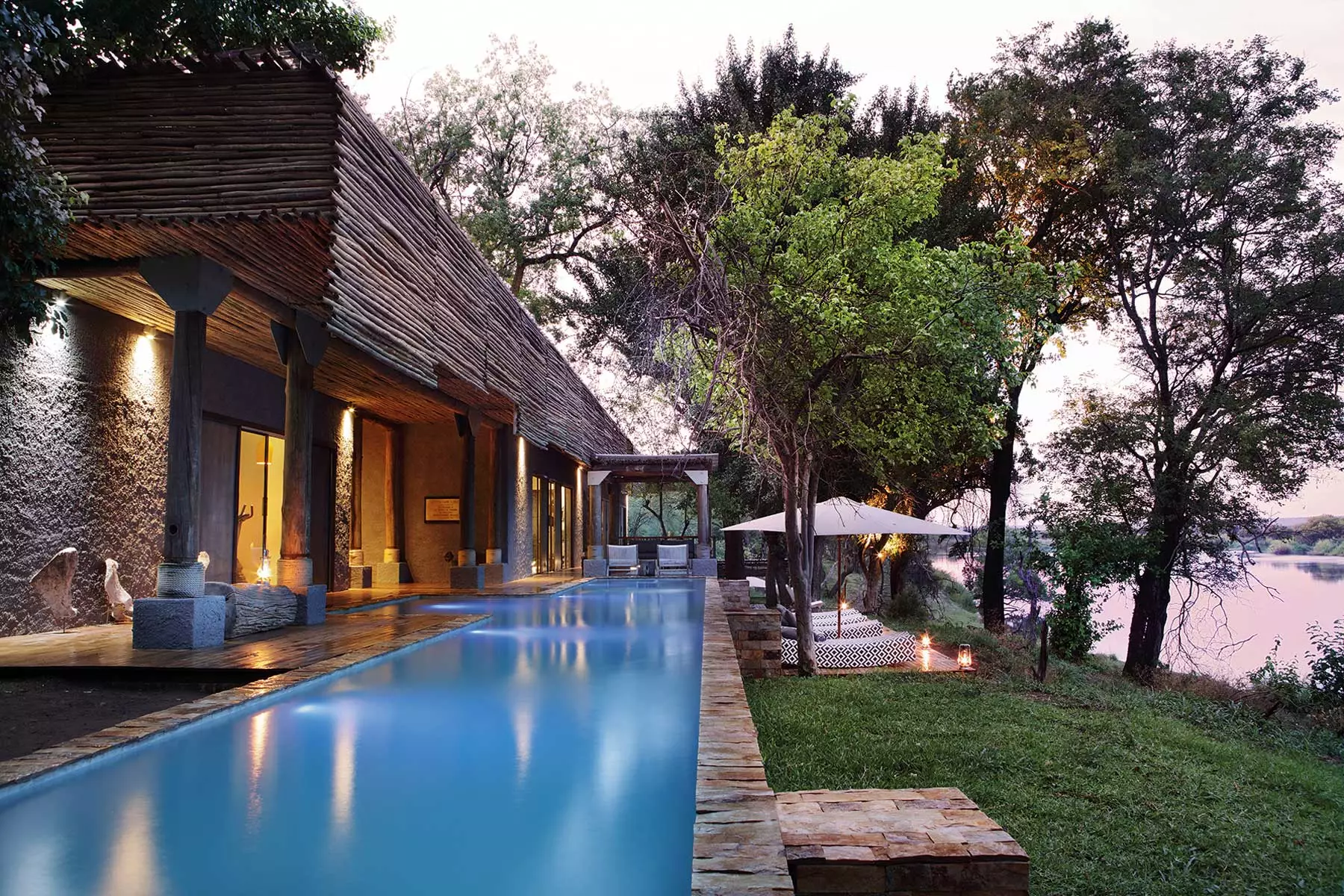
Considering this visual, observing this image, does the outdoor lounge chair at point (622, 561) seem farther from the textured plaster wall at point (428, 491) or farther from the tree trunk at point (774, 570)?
the textured plaster wall at point (428, 491)

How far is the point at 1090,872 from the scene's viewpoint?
13.5 feet

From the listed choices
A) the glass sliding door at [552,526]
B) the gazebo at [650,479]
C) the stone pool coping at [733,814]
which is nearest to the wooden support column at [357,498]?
the glass sliding door at [552,526]

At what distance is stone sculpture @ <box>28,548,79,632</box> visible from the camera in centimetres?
795

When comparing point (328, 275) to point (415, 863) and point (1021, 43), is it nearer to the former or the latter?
point (415, 863)

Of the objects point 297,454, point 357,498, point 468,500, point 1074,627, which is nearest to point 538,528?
point 468,500

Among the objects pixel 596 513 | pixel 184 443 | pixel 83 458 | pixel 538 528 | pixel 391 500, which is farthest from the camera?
pixel 596 513

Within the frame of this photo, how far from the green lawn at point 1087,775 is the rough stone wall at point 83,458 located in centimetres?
621

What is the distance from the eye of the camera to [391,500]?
52.1 feet

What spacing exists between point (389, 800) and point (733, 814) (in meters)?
1.54

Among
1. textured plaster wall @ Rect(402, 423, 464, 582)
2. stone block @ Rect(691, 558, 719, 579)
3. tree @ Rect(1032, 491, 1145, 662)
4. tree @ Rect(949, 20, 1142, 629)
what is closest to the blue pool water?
textured plaster wall @ Rect(402, 423, 464, 582)

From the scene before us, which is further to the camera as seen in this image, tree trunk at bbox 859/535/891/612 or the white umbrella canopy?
tree trunk at bbox 859/535/891/612

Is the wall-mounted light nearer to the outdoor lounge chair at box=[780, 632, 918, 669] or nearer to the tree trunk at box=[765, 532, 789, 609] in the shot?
the outdoor lounge chair at box=[780, 632, 918, 669]

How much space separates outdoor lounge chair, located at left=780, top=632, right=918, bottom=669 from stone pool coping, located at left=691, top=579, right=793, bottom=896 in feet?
20.9

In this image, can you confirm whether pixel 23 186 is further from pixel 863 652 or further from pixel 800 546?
pixel 863 652
